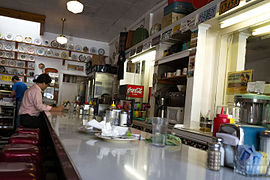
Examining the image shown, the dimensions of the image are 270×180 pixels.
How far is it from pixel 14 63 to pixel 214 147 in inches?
332

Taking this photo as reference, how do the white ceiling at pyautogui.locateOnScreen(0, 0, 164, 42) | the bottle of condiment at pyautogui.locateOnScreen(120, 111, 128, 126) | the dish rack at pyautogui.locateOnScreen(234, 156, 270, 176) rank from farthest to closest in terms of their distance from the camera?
Answer: the white ceiling at pyautogui.locateOnScreen(0, 0, 164, 42), the bottle of condiment at pyautogui.locateOnScreen(120, 111, 128, 126), the dish rack at pyautogui.locateOnScreen(234, 156, 270, 176)

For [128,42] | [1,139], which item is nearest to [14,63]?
[1,139]

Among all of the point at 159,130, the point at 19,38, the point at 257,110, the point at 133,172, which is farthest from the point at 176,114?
the point at 19,38

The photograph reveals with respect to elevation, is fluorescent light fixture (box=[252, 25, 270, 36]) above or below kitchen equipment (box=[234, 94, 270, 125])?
above

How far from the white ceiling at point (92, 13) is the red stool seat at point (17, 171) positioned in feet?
14.6

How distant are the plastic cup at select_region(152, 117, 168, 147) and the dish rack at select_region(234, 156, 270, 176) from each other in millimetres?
472

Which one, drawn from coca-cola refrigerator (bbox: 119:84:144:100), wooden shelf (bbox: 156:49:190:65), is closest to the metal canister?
wooden shelf (bbox: 156:49:190:65)

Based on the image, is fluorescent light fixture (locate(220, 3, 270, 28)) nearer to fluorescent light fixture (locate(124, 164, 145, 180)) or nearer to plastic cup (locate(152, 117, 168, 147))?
plastic cup (locate(152, 117, 168, 147))

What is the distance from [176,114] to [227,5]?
5.07ft

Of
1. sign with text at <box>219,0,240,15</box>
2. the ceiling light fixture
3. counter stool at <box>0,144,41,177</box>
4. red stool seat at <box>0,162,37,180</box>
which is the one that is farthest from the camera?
the ceiling light fixture

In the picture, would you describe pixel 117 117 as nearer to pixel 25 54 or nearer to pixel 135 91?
pixel 135 91

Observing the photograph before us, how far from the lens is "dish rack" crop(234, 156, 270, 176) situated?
36.4 inches

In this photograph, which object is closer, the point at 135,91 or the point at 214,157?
the point at 214,157

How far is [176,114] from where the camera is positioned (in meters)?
3.35
